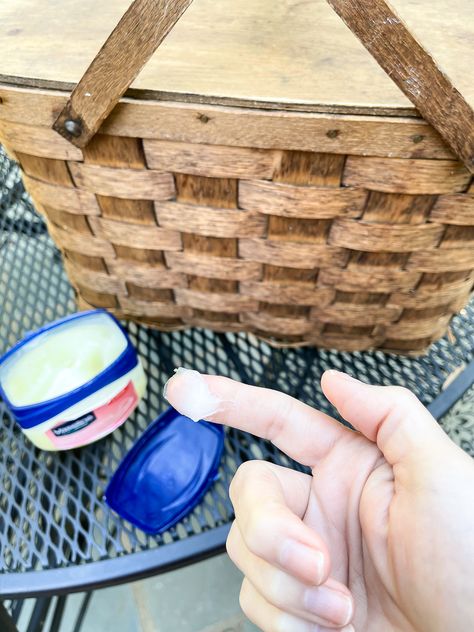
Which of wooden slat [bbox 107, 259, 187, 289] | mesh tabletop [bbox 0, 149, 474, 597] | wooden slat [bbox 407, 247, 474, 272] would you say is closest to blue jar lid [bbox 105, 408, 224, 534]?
mesh tabletop [bbox 0, 149, 474, 597]

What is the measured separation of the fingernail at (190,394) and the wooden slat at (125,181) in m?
0.12

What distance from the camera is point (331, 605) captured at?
24 cm

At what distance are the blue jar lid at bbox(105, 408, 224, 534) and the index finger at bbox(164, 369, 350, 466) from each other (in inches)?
3.7

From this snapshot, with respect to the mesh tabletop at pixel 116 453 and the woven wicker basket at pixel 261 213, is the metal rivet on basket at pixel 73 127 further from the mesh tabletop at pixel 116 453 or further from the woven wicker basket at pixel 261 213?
the mesh tabletop at pixel 116 453

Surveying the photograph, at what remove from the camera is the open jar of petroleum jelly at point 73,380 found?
→ 1.23 feet

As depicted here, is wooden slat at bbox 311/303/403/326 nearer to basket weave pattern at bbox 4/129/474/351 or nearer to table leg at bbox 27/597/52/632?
basket weave pattern at bbox 4/129/474/351

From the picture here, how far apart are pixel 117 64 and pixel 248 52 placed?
9 centimetres

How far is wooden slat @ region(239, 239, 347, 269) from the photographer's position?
1.18 ft

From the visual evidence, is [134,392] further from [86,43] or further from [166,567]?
[86,43]

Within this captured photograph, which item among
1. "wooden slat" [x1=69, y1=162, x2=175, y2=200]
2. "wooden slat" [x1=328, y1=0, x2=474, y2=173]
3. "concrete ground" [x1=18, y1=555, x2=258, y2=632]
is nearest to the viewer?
"wooden slat" [x1=328, y1=0, x2=474, y2=173]

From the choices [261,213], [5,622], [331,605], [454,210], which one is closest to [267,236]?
[261,213]

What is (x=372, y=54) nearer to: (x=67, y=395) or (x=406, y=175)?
(x=406, y=175)

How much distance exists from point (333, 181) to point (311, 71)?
0.07m

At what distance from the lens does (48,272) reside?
0.58m
